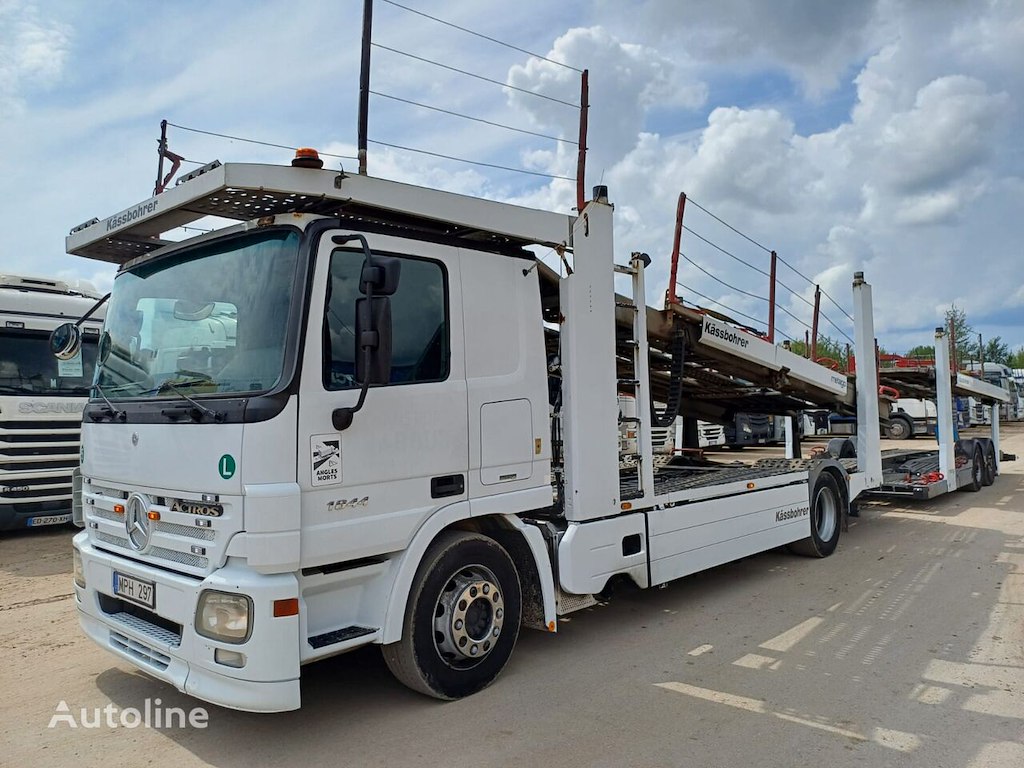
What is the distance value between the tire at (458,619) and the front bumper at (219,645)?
76 centimetres

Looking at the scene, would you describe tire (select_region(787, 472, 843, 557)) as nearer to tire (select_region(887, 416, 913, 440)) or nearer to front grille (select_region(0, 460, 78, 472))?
front grille (select_region(0, 460, 78, 472))

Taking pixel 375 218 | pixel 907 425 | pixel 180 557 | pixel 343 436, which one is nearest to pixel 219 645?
pixel 180 557

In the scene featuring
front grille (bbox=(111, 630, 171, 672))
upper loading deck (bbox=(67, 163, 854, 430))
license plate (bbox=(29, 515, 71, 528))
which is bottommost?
front grille (bbox=(111, 630, 171, 672))

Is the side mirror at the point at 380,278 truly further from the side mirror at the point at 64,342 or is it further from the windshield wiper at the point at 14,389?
the windshield wiper at the point at 14,389

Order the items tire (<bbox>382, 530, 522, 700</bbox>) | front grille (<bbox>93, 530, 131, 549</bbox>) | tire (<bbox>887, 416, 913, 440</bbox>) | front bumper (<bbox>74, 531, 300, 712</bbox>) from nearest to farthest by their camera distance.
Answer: front bumper (<bbox>74, 531, 300, 712</bbox>) < tire (<bbox>382, 530, 522, 700</bbox>) < front grille (<bbox>93, 530, 131, 549</bbox>) < tire (<bbox>887, 416, 913, 440</bbox>)

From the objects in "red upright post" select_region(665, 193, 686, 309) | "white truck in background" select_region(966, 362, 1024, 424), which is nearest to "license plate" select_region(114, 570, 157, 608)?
"red upright post" select_region(665, 193, 686, 309)

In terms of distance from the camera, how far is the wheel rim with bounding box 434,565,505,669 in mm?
4160

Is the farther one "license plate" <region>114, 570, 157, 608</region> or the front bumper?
"license plate" <region>114, 570, 157, 608</region>

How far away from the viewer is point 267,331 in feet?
12.1

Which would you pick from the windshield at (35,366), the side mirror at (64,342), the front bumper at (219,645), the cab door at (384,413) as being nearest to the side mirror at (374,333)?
the cab door at (384,413)

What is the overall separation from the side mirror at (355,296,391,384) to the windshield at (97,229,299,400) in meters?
0.39

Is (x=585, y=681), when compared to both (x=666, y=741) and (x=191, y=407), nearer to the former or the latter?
(x=666, y=741)

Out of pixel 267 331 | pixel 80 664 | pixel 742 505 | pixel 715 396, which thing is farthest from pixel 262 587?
pixel 715 396

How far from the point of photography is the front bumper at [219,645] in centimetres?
337
